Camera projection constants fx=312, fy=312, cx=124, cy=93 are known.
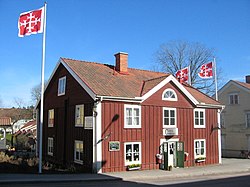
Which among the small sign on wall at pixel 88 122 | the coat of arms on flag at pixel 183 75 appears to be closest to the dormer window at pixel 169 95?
the small sign on wall at pixel 88 122

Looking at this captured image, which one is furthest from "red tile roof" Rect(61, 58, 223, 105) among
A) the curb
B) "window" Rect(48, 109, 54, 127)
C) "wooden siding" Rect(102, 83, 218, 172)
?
the curb

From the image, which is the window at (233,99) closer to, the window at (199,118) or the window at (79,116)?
the window at (199,118)

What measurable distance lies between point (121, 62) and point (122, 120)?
6.00 m

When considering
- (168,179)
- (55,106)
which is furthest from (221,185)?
(55,106)

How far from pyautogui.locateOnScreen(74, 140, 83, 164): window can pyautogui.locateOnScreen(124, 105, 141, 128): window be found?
3407mm

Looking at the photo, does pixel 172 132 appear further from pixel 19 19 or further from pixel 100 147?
pixel 19 19

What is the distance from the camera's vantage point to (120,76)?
78.8ft

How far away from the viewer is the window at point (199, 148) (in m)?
24.3

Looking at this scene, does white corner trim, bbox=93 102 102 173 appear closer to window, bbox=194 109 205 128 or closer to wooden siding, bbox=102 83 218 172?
wooden siding, bbox=102 83 218 172

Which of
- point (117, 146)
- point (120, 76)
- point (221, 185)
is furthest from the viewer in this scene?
point (120, 76)

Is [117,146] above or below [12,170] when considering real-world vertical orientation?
above

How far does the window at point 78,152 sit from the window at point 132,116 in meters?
3.41

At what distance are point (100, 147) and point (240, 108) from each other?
22.1m

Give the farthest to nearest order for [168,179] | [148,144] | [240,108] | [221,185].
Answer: [240,108], [148,144], [168,179], [221,185]
